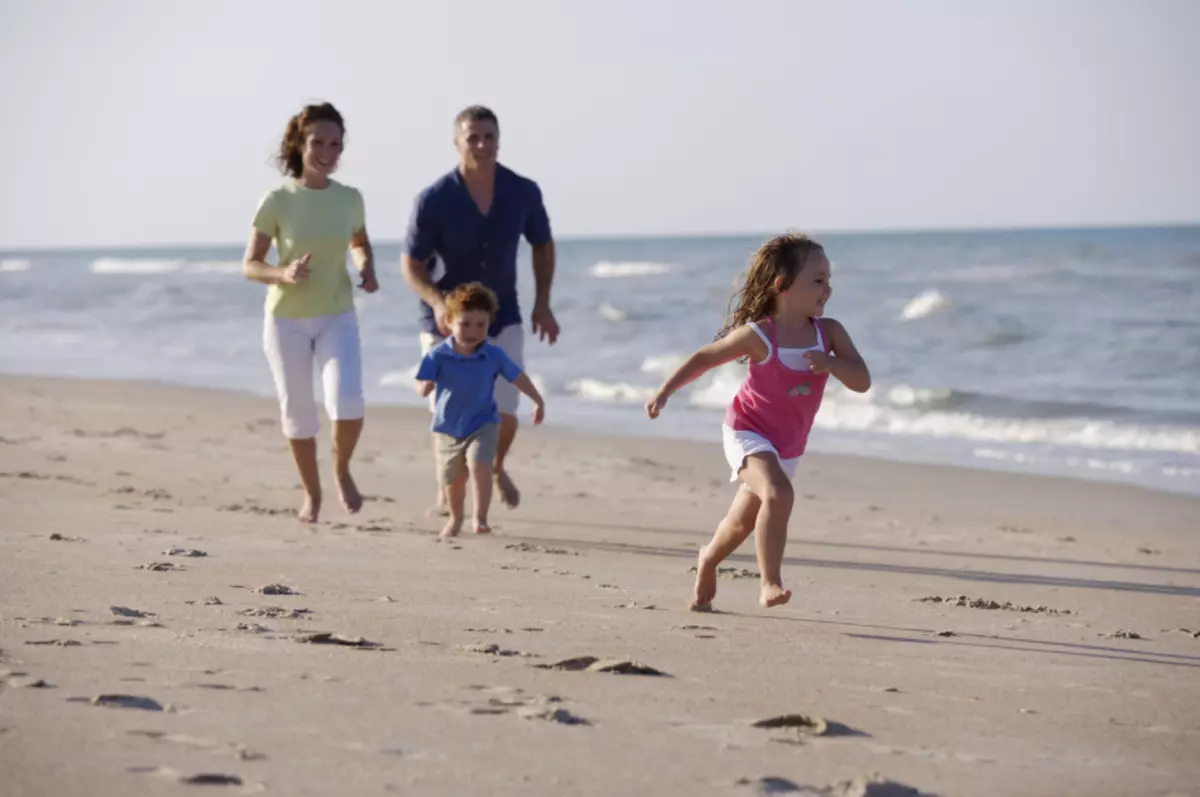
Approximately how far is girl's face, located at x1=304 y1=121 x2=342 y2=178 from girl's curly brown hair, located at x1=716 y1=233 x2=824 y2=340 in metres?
2.48

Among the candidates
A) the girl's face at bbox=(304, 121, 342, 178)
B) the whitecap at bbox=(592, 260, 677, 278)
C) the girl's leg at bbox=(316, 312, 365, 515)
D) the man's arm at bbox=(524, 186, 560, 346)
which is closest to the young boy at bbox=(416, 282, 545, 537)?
the girl's leg at bbox=(316, 312, 365, 515)

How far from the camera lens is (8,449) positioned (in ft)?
30.0

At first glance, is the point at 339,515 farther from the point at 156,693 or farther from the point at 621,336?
the point at 621,336

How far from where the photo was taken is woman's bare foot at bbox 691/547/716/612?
4836 mm

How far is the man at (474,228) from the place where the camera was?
6969 mm

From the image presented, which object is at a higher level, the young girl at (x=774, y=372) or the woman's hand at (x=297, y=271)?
the woman's hand at (x=297, y=271)

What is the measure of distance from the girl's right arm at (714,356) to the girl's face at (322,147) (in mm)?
2581

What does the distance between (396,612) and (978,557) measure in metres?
3.31

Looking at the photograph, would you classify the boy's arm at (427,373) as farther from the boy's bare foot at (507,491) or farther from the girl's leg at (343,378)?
the boy's bare foot at (507,491)

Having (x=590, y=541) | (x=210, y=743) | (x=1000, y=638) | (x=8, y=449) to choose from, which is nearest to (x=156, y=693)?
(x=210, y=743)

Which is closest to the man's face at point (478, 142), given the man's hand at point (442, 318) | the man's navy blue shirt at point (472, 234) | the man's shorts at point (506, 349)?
the man's navy blue shirt at point (472, 234)

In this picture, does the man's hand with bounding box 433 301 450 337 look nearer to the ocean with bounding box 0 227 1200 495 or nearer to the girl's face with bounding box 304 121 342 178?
the girl's face with bounding box 304 121 342 178

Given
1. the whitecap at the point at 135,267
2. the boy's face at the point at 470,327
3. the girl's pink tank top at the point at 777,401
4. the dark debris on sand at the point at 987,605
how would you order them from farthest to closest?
the whitecap at the point at 135,267, the boy's face at the point at 470,327, the dark debris on sand at the point at 987,605, the girl's pink tank top at the point at 777,401

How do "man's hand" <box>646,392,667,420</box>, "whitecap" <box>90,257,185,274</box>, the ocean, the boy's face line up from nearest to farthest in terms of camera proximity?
"man's hand" <box>646,392,667,420</box>, the boy's face, the ocean, "whitecap" <box>90,257,185,274</box>
